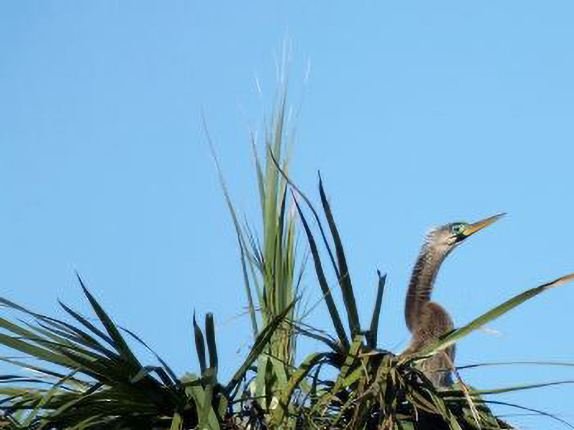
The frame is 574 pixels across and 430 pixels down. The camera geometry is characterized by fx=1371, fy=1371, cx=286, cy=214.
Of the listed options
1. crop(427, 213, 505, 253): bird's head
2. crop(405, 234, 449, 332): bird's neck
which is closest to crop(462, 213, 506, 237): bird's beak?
crop(427, 213, 505, 253): bird's head

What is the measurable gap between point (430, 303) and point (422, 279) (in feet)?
1.17

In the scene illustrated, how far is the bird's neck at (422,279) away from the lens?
7.61m

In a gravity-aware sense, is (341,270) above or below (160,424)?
above

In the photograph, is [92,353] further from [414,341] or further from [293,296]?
[414,341]

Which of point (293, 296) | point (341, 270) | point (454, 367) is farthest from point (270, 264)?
point (454, 367)

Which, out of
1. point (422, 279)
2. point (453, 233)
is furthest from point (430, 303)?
point (453, 233)

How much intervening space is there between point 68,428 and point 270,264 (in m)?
1.30

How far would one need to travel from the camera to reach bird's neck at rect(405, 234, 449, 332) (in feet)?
25.0

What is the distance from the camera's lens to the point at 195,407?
5.38 meters

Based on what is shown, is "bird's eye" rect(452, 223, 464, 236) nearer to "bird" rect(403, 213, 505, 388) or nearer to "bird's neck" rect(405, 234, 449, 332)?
"bird" rect(403, 213, 505, 388)

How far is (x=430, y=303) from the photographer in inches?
300

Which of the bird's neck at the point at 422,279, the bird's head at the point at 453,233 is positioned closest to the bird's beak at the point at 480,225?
the bird's head at the point at 453,233

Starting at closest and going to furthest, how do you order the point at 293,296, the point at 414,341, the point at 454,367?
1. the point at 454,367
2. the point at 293,296
3. the point at 414,341

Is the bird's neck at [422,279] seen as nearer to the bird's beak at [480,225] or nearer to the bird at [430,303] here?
the bird at [430,303]
